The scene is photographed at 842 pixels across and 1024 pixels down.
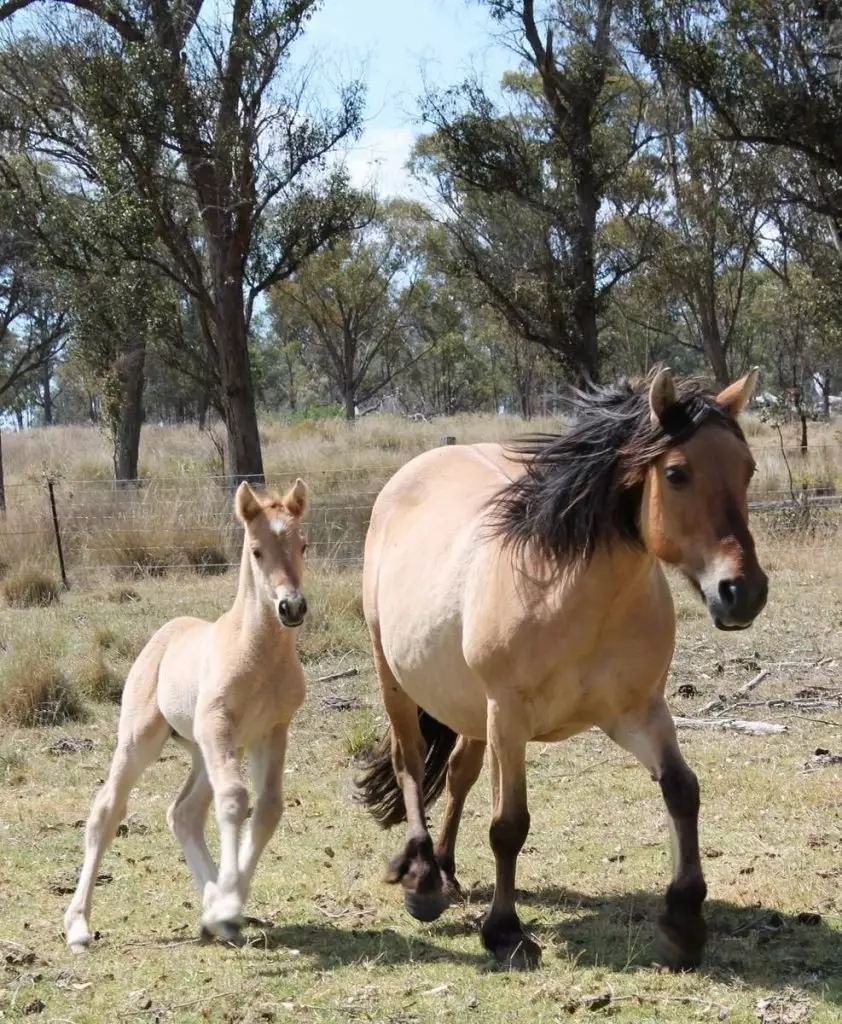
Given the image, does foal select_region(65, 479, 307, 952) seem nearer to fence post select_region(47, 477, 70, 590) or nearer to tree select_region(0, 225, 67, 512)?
fence post select_region(47, 477, 70, 590)

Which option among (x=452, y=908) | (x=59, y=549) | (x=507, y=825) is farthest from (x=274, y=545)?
(x=59, y=549)

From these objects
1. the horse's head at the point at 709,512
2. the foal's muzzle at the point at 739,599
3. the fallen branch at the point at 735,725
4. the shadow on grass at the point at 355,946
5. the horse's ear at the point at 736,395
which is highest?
the horse's ear at the point at 736,395

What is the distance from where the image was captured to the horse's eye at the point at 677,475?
3631 millimetres

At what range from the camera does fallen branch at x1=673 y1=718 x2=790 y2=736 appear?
285 inches

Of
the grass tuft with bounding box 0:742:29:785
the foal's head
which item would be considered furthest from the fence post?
the foal's head

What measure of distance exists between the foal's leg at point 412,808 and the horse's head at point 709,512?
185 centimetres

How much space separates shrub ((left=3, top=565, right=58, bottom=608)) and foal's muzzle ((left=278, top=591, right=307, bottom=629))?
9.11 meters

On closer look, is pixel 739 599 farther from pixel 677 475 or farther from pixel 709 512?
pixel 677 475

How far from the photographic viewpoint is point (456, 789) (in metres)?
5.33

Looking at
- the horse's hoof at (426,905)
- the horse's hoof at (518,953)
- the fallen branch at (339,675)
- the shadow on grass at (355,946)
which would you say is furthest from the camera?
the fallen branch at (339,675)

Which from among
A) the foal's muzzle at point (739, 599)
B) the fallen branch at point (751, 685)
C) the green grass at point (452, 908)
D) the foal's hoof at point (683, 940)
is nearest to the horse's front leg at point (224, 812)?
the green grass at point (452, 908)

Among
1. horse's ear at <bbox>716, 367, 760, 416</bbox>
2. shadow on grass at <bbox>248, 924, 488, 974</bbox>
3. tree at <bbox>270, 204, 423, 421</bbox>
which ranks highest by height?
tree at <bbox>270, 204, 423, 421</bbox>

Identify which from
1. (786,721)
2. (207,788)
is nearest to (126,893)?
(207,788)

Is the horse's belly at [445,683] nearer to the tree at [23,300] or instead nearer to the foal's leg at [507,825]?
the foal's leg at [507,825]
